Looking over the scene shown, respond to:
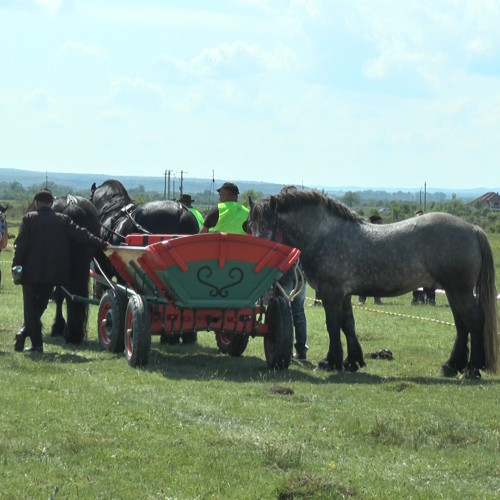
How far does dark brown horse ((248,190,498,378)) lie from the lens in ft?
37.0

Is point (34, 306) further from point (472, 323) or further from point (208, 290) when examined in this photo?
point (472, 323)

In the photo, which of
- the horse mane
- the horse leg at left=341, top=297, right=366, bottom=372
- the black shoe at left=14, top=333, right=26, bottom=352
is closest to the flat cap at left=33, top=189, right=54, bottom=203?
the black shoe at left=14, top=333, right=26, bottom=352

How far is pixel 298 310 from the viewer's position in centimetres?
1286

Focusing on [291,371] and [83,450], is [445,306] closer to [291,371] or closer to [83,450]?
[291,371]

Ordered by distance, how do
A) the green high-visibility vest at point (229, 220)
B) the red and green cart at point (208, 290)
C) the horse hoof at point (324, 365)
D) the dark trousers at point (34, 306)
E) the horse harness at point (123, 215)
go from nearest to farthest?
the red and green cart at point (208, 290) → the horse hoof at point (324, 365) → the dark trousers at point (34, 306) → the green high-visibility vest at point (229, 220) → the horse harness at point (123, 215)

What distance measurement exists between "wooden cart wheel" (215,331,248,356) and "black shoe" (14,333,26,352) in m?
2.32

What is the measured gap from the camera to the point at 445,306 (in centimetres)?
2242

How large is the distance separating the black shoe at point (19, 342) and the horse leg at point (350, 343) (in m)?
3.83

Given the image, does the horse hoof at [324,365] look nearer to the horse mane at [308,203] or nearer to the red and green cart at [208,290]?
→ the red and green cart at [208,290]

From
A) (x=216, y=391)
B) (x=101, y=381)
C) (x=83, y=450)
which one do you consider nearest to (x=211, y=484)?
(x=83, y=450)

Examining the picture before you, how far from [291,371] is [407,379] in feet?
4.08

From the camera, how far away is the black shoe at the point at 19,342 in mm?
12750

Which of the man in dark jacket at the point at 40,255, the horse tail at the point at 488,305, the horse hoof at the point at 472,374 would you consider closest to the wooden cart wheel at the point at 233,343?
the man in dark jacket at the point at 40,255

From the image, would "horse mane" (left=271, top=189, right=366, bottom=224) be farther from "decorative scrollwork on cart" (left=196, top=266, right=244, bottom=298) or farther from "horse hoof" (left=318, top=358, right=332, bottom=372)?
"horse hoof" (left=318, top=358, right=332, bottom=372)
